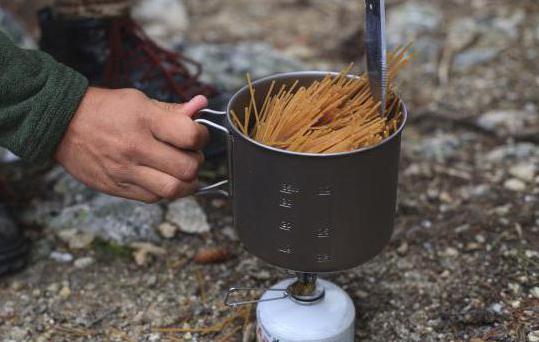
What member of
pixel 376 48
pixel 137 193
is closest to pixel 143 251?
pixel 137 193

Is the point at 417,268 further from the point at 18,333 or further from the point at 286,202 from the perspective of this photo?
the point at 18,333

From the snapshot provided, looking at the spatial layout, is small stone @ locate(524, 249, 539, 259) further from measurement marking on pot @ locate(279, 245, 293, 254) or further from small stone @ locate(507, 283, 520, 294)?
measurement marking on pot @ locate(279, 245, 293, 254)

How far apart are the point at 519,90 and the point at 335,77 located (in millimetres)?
1473

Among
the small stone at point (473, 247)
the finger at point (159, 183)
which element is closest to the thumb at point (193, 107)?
the finger at point (159, 183)

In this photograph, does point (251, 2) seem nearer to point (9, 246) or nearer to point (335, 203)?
point (9, 246)

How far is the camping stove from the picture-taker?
4.90ft

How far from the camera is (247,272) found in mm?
1889

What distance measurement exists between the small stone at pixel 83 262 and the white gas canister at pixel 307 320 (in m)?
0.60

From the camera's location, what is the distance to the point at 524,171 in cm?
220

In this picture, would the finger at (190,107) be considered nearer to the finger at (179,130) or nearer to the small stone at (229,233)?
the finger at (179,130)

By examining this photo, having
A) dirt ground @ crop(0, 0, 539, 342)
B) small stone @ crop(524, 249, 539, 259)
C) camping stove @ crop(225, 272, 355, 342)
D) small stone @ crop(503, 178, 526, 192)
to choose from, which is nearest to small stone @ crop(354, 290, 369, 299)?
dirt ground @ crop(0, 0, 539, 342)

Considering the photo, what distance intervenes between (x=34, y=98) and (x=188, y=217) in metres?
0.71

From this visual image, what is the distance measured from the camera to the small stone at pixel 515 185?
7.01ft

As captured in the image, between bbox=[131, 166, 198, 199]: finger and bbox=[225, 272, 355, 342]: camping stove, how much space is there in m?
0.30
